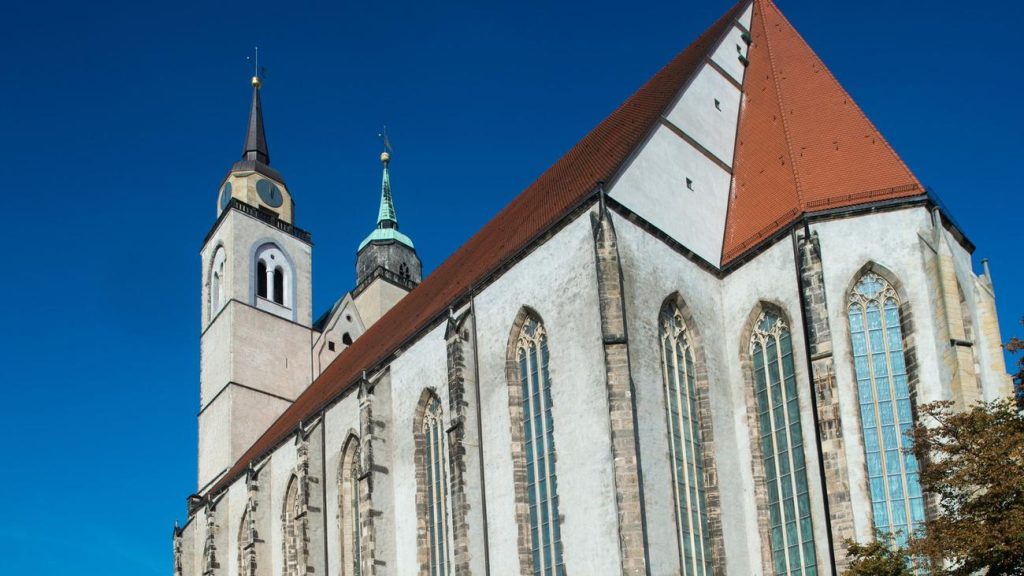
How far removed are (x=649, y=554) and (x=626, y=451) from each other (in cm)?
161

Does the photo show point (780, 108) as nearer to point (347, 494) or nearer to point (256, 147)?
point (347, 494)

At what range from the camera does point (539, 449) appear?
21.3m

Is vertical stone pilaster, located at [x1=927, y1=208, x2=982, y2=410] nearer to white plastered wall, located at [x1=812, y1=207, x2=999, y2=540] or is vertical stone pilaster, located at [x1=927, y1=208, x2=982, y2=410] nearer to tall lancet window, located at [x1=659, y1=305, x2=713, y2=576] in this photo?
white plastered wall, located at [x1=812, y1=207, x2=999, y2=540]

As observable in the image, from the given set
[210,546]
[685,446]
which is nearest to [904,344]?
[685,446]

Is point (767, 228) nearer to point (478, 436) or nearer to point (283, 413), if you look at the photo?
point (478, 436)

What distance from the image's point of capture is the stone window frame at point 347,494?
27625 millimetres

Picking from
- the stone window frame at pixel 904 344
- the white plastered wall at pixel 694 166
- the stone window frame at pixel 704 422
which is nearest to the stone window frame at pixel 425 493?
the stone window frame at pixel 704 422

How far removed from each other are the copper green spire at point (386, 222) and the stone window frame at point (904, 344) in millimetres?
30734

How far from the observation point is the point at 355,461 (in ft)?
91.8

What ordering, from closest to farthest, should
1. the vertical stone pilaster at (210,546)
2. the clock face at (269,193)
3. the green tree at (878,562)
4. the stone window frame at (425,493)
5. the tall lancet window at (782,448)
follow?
1. the green tree at (878,562)
2. the tall lancet window at (782,448)
3. the stone window frame at (425,493)
4. the vertical stone pilaster at (210,546)
5. the clock face at (269,193)

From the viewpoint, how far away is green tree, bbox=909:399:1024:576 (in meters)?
13.3

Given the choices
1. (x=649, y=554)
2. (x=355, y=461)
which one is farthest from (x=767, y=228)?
(x=355, y=461)

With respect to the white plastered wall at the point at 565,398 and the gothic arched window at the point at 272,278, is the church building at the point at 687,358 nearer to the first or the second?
the white plastered wall at the point at 565,398

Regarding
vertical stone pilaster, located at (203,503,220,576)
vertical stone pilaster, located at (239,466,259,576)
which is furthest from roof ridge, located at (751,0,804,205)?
vertical stone pilaster, located at (203,503,220,576)
